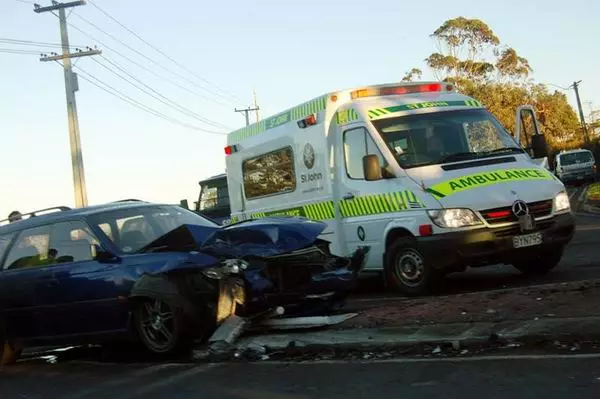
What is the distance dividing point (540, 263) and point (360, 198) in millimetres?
2570

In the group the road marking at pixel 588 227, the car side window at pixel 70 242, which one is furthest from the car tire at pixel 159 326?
the road marking at pixel 588 227

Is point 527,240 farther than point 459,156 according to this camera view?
No

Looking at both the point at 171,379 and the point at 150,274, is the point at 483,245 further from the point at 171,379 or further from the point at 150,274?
the point at 171,379

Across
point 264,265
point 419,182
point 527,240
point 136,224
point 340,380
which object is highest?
point 419,182

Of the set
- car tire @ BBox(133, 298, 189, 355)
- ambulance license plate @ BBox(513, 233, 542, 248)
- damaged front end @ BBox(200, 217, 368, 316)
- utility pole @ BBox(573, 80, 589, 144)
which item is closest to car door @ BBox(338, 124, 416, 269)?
damaged front end @ BBox(200, 217, 368, 316)

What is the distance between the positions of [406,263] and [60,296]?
4115 mm

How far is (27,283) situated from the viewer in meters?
7.87

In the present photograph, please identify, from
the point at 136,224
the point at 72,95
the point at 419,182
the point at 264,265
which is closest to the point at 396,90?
the point at 419,182

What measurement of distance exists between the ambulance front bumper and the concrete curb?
165 centimetres

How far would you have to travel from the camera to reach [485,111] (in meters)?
9.88

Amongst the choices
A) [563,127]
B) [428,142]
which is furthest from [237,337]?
[563,127]

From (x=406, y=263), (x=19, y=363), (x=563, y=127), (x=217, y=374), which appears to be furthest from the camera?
(x=563, y=127)

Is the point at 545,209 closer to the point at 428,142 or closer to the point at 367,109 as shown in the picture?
the point at 428,142

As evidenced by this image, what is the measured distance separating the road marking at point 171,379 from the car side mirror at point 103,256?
5.06 feet
